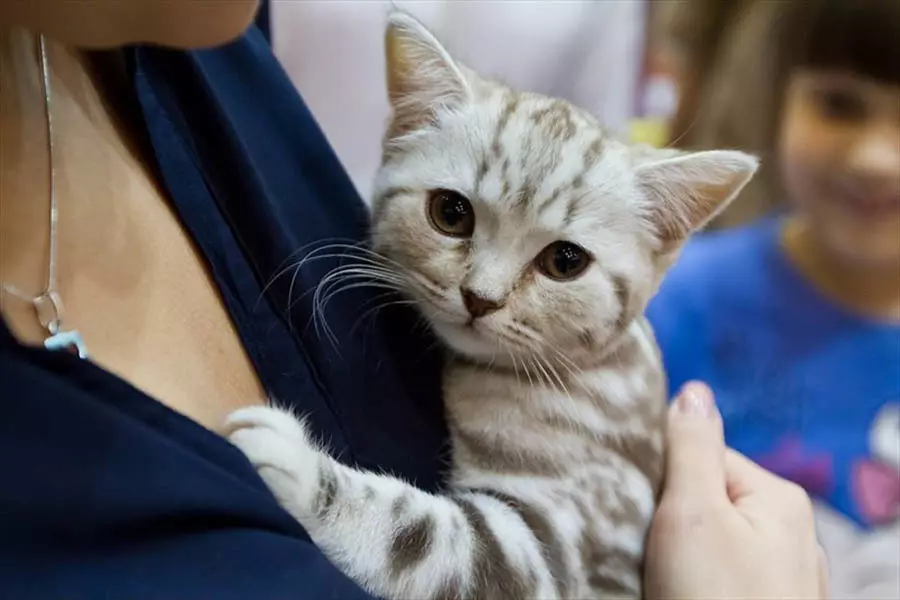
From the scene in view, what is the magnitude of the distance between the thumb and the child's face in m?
0.58

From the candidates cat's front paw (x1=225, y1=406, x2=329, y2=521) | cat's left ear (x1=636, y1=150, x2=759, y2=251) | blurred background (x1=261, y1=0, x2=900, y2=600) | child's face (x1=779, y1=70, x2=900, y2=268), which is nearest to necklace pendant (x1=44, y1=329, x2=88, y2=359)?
cat's front paw (x1=225, y1=406, x2=329, y2=521)

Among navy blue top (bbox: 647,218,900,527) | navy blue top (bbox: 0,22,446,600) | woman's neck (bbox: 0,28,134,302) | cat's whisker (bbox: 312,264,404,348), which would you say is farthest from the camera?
navy blue top (bbox: 647,218,900,527)

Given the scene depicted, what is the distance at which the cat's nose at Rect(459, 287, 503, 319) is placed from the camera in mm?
679

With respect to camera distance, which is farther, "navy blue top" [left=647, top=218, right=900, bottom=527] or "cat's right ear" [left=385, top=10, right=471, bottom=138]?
"navy blue top" [left=647, top=218, right=900, bottom=527]

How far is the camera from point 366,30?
1.58 meters

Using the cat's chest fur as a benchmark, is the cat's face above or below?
above

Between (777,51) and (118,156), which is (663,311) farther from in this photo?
(118,156)

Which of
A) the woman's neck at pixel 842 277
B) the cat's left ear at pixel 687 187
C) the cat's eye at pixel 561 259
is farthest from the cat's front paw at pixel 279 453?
the woman's neck at pixel 842 277

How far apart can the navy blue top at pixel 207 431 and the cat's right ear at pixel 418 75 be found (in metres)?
0.08

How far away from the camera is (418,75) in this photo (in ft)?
2.47

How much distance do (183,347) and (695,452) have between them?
0.46 m

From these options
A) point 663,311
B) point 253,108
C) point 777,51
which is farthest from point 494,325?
point 777,51

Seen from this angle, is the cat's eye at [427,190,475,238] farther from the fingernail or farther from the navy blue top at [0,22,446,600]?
the fingernail

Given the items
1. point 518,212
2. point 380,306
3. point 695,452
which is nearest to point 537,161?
point 518,212
